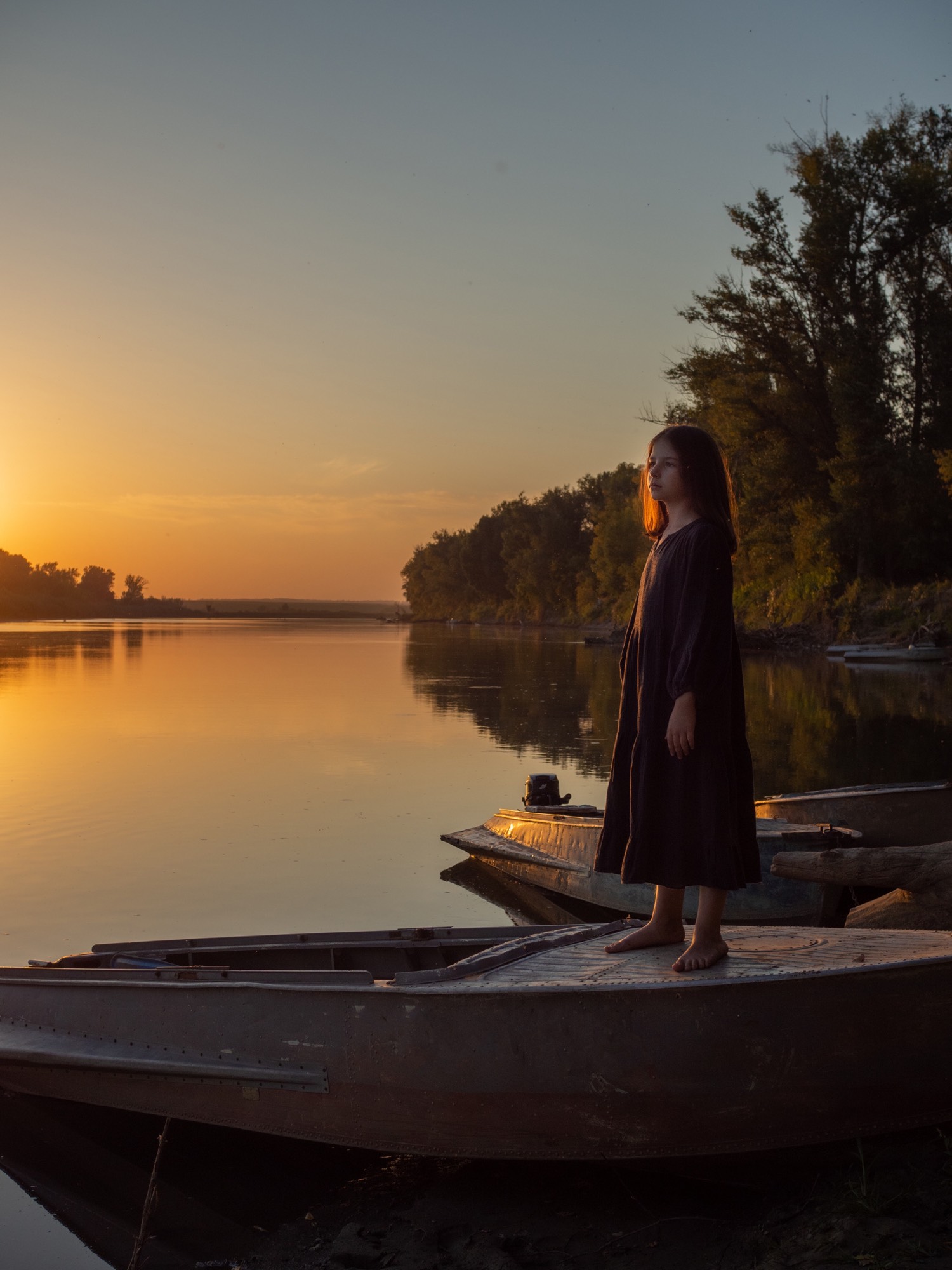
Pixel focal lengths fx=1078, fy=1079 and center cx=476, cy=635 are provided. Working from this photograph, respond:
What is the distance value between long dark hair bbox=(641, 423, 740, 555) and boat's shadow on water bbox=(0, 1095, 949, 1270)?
2.12 m

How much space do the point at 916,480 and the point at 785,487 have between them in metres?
5.99

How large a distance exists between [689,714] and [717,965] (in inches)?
35.5

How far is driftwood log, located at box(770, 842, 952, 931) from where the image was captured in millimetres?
5168

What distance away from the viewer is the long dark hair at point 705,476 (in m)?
3.90

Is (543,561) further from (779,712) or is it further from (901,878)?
(901,878)

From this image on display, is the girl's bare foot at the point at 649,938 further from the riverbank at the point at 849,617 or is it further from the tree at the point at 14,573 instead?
the tree at the point at 14,573

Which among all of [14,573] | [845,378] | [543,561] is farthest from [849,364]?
[14,573]

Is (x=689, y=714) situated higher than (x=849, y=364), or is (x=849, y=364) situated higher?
(x=849, y=364)

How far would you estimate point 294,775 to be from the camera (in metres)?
14.6

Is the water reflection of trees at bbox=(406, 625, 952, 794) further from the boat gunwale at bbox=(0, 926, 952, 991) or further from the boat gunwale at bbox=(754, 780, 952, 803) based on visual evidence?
the boat gunwale at bbox=(0, 926, 952, 991)

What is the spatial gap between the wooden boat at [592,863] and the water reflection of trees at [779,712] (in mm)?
4228

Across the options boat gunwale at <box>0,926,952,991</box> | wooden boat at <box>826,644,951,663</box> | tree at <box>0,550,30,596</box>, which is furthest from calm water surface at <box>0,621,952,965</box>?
tree at <box>0,550,30,596</box>

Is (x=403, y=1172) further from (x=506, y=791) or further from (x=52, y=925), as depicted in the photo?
(x=506, y=791)

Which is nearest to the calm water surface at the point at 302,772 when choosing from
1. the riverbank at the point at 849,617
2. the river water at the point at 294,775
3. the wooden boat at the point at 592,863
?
the river water at the point at 294,775
